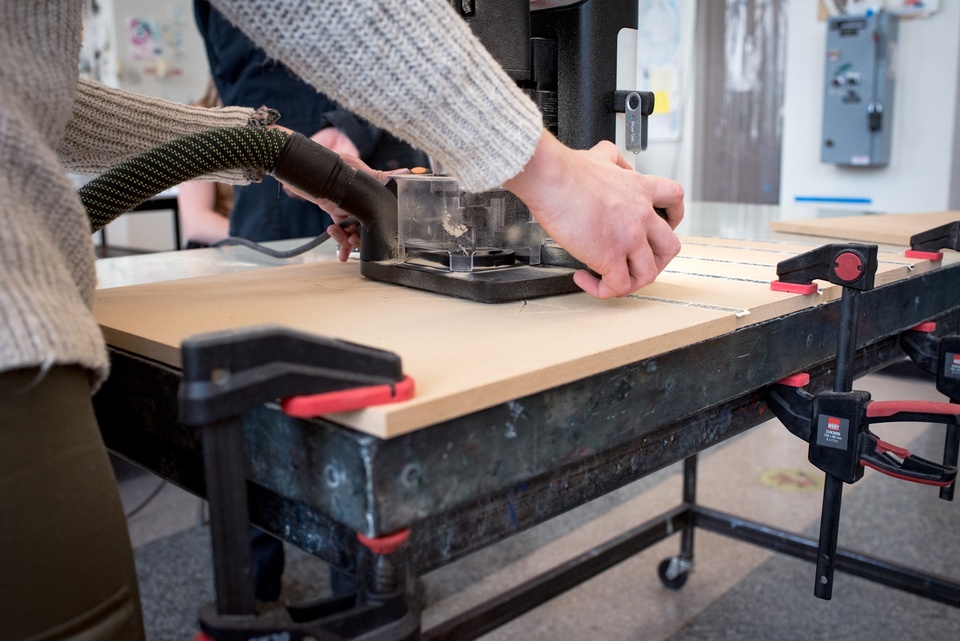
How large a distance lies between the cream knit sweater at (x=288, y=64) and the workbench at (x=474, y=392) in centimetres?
13

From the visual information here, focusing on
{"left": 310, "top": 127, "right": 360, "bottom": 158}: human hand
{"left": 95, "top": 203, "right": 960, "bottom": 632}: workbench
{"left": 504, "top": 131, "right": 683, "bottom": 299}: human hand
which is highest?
{"left": 310, "top": 127, "right": 360, "bottom": 158}: human hand

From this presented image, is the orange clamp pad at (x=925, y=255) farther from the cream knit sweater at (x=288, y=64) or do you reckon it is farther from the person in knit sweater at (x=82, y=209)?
the cream knit sweater at (x=288, y=64)

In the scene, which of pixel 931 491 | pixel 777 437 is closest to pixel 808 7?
pixel 777 437

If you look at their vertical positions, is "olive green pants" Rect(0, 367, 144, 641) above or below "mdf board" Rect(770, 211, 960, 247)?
below

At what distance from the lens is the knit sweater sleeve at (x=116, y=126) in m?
0.81

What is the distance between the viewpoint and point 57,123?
1.77 feet

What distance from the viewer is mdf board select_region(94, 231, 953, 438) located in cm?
51

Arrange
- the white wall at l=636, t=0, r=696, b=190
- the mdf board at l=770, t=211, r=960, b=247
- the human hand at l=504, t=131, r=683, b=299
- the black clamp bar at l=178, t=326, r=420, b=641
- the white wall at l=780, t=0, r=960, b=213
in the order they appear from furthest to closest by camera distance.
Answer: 1. the white wall at l=636, t=0, r=696, b=190
2. the white wall at l=780, t=0, r=960, b=213
3. the mdf board at l=770, t=211, r=960, b=247
4. the human hand at l=504, t=131, r=683, b=299
5. the black clamp bar at l=178, t=326, r=420, b=641

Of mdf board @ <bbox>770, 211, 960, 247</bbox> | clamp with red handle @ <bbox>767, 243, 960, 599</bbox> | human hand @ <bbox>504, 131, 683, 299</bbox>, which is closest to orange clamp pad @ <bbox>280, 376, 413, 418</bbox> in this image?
human hand @ <bbox>504, 131, 683, 299</bbox>

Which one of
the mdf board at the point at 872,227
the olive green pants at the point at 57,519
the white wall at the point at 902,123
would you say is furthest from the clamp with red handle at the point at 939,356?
the white wall at the point at 902,123

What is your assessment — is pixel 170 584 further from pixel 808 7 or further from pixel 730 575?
pixel 808 7

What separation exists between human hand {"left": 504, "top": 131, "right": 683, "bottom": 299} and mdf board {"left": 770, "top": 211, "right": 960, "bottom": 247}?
711mm

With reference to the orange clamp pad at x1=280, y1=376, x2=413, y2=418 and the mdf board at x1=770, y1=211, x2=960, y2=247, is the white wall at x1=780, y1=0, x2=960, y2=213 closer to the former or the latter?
the mdf board at x1=770, y1=211, x2=960, y2=247

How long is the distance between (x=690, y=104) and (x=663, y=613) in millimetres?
3598
